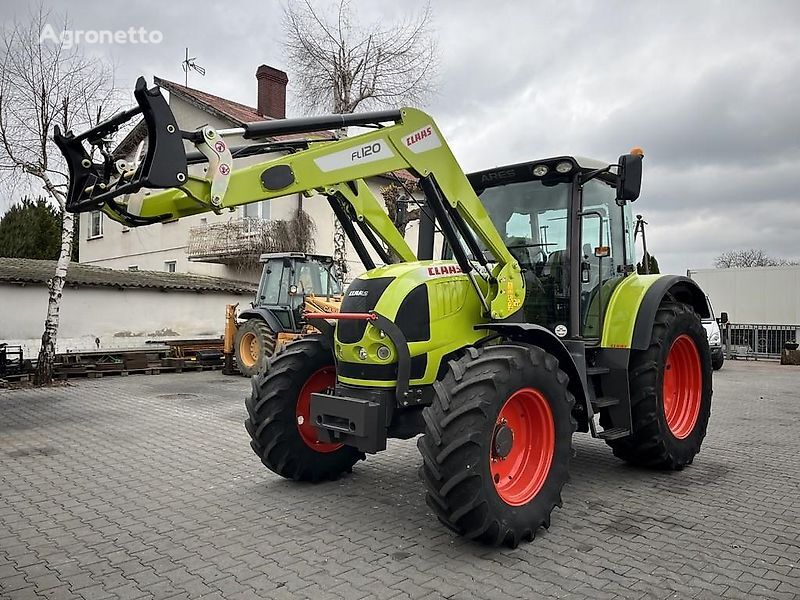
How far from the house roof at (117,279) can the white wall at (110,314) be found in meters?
0.20

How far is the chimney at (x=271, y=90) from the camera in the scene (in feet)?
71.6

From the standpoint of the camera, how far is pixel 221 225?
20.4 meters

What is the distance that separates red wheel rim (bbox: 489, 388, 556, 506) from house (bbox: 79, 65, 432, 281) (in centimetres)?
1529

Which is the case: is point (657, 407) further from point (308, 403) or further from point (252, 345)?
point (252, 345)

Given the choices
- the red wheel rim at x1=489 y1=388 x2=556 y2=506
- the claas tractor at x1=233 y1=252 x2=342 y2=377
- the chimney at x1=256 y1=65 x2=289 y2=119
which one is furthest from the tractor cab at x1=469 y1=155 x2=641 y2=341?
the chimney at x1=256 y1=65 x2=289 y2=119

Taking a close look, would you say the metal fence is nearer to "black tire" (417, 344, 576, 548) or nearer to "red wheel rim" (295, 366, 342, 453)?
"red wheel rim" (295, 366, 342, 453)

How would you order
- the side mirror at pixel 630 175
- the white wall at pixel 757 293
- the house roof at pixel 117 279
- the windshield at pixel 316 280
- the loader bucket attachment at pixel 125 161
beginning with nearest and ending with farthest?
the loader bucket attachment at pixel 125 161 < the side mirror at pixel 630 175 < the windshield at pixel 316 280 < the house roof at pixel 117 279 < the white wall at pixel 757 293

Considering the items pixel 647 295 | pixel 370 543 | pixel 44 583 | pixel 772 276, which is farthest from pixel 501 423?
pixel 772 276

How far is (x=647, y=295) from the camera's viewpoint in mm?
5559

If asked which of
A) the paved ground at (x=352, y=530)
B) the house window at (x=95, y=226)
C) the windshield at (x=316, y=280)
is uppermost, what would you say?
the house window at (x=95, y=226)

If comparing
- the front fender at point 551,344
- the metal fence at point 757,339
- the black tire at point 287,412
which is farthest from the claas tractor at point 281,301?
the metal fence at point 757,339

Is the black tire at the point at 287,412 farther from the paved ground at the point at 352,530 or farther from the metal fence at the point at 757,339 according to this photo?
the metal fence at the point at 757,339

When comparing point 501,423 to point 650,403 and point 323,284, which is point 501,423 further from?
point 323,284

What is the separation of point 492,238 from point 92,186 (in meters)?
2.66
